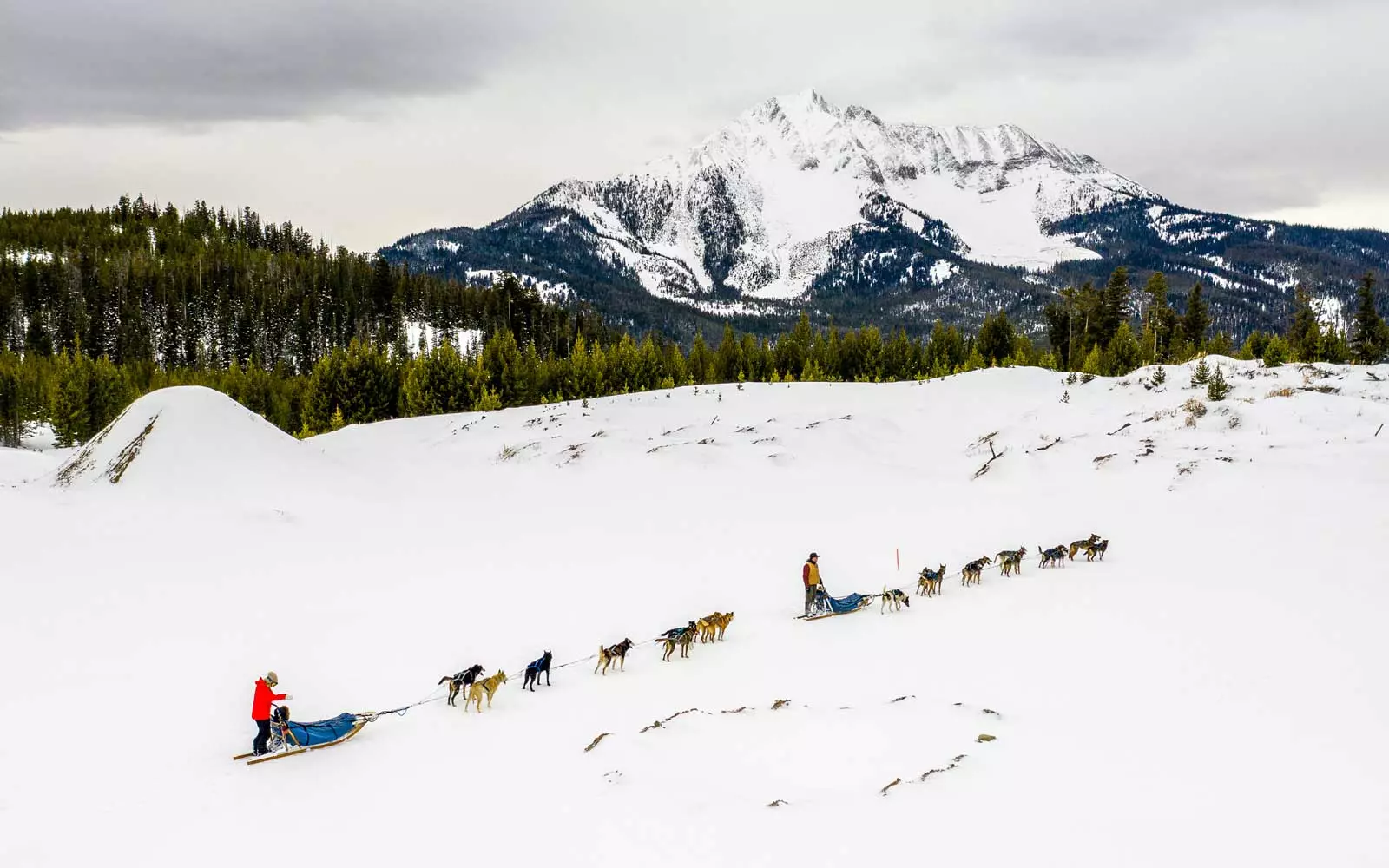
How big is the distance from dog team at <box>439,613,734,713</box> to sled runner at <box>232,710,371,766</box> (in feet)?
6.29

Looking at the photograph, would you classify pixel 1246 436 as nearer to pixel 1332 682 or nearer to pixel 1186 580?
pixel 1186 580

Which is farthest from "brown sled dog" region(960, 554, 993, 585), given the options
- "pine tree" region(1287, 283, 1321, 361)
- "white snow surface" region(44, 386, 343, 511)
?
"pine tree" region(1287, 283, 1321, 361)

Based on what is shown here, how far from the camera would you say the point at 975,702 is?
12711mm

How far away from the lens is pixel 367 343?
3701 inches

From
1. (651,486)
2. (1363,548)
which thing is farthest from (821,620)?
(651,486)

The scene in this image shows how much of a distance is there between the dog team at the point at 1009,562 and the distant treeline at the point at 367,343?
34.3 m

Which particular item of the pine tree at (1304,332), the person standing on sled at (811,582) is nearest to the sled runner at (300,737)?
the person standing on sled at (811,582)

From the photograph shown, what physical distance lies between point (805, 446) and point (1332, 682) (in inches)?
1169

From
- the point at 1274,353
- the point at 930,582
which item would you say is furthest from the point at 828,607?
the point at 1274,353

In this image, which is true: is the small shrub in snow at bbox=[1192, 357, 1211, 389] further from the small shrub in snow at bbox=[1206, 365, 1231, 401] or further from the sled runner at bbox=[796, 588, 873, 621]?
the sled runner at bbox=[796, 588, 873, 621]

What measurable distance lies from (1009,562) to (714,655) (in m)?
9.93

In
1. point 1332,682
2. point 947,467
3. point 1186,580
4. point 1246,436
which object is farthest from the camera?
point 947,467

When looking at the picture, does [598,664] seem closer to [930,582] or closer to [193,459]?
[930,582]

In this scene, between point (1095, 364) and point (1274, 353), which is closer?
point (1274, 353)
